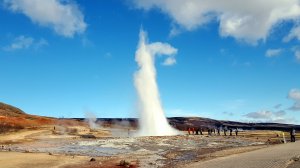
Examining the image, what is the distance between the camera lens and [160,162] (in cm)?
3266

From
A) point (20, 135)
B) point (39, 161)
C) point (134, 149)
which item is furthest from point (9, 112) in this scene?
point (39, 161)

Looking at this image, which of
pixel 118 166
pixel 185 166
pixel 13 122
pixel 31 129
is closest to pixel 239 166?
pixel 185 166

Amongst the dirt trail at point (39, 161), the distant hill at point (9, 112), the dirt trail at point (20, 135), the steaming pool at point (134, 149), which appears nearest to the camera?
the dirt trail at point (39, 161)

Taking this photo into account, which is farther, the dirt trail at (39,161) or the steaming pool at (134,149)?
the steaming pool at (134,149)

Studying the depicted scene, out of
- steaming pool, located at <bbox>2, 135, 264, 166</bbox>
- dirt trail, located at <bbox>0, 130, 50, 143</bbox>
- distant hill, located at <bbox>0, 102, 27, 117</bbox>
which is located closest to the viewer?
steaming pool, located at <bbox>2, 135, 264, 166</bbox>

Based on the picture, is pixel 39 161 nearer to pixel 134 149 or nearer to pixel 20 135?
pixel 134 149

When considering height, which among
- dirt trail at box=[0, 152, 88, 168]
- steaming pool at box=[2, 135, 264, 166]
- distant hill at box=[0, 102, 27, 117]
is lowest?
dirt trail at box=[0, 152, 88, 168]

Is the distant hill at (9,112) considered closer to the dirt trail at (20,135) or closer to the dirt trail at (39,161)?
the dirt trail at (20,135)

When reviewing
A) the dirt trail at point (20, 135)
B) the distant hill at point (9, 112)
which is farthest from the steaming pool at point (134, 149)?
the distant hill at point (9, 112)

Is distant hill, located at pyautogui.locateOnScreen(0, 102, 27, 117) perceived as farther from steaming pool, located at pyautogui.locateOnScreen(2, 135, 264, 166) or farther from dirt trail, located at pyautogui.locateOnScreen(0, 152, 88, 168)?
dirt trail, located at pyautogui.locateOnScreen(0, 152, 88, 168)

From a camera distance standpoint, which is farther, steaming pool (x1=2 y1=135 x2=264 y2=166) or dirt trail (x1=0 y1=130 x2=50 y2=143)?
dirt trail (x1=0 y1=130 x2=50 y2=143)

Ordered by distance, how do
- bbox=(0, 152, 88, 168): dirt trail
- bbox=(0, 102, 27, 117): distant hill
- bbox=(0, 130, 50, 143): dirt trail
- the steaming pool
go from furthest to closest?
bbox=(0, 102, 27, 117): distant hill < bbox=(0, 130, 50, 143): dirt trail < the steaming pool < bbox=(0, 152, 88, 168): dirt trail

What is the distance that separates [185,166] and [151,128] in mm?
53729

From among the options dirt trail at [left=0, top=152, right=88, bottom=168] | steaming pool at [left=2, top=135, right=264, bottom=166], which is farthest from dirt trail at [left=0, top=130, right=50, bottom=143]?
dirt trail at [left=0, top=152, right=88, bottom=168]
